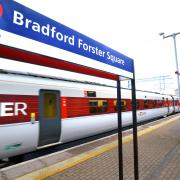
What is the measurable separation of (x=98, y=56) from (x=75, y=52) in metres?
0.47

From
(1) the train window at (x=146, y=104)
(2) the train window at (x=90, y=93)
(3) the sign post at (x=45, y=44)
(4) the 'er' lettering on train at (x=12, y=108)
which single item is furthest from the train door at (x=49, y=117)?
(1) the train window at (x=146, y=104)

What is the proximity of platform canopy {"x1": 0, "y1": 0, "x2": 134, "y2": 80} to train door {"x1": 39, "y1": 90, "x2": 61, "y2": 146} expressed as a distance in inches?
170

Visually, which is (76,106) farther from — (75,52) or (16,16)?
(16,16)

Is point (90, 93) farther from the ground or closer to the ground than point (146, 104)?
farther from the ground

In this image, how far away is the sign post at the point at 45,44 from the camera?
189 centimetres

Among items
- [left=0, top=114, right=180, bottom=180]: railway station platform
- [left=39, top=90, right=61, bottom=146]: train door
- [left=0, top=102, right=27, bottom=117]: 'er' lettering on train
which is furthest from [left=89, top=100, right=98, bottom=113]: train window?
[left=0, top=102, right=27, bottom=117]: 'er' lettering on train

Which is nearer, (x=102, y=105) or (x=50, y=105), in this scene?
(x=50, y=105)

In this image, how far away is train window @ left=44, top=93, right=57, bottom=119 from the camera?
24.3ft

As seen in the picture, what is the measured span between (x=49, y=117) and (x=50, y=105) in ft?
1.64

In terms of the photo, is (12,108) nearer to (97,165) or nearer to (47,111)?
(47,111)

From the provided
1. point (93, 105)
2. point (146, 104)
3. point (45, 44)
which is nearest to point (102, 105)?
point (93, 105)

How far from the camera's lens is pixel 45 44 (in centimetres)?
218

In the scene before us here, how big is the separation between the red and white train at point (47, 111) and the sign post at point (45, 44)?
11.9 ft

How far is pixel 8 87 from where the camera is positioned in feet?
19.2
